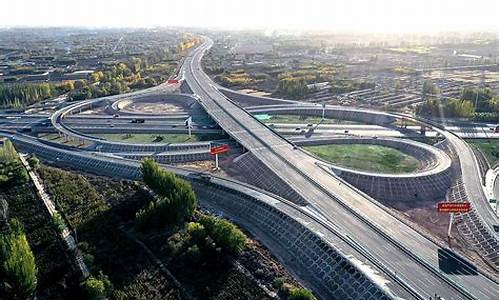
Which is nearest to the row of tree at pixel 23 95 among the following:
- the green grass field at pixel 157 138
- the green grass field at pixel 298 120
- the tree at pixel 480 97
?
the green grass field at pixel 157 138

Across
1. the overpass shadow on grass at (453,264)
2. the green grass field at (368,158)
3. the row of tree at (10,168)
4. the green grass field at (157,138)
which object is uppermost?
the row of tree at (10,168)

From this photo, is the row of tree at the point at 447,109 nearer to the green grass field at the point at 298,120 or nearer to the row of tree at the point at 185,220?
the green grass field at the point at 298,120

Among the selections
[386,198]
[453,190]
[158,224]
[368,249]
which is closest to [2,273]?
[158,224]

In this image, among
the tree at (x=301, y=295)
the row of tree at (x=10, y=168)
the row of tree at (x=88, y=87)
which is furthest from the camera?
the row of tree at (x=88, y=87)

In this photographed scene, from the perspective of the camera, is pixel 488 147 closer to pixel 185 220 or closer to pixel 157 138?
pixel 185 220

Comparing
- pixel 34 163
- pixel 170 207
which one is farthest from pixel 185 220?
pixel 34 163

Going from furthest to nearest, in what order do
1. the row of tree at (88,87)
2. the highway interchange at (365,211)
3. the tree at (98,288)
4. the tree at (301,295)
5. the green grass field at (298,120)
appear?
the row of tree at (88,87)
the green grass field at (298,120)
the highway interchange at (365,211)
the tree at (98,288)
the tree at (301,295)
